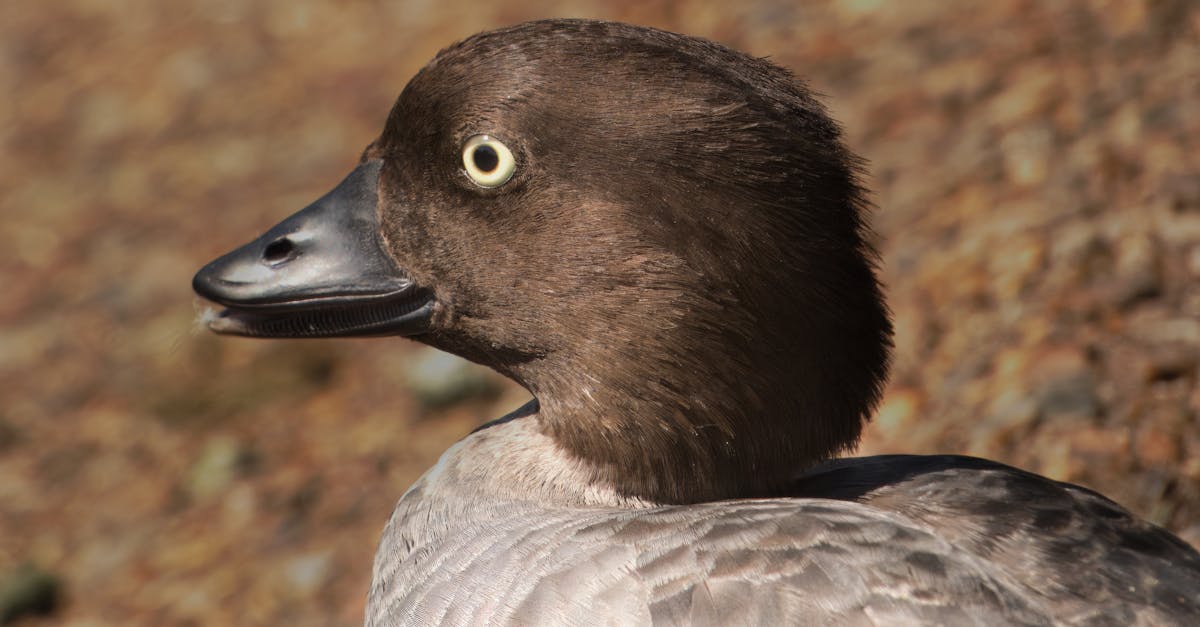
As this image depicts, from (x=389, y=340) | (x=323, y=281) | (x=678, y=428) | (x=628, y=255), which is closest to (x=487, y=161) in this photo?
(x=628, y=255)

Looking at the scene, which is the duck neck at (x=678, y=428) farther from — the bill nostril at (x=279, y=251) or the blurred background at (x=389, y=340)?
the blurred background at (x=389, y=340)

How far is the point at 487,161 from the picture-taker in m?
2.82

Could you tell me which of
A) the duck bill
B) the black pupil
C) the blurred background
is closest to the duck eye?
the black pupil

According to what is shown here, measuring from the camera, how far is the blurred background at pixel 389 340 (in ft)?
14.6

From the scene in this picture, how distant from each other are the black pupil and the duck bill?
35 centimetres

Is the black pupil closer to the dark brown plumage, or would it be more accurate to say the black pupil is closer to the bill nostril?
the dark brown plumage

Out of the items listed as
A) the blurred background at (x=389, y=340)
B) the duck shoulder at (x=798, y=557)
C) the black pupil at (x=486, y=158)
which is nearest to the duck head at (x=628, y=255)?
the black pupil at (x=486, y=158)

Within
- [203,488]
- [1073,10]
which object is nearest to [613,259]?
[203,488]

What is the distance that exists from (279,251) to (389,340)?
3.07 meters

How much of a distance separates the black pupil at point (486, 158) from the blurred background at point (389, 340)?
99 centimetres

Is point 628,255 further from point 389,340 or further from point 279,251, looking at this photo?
point 389,340

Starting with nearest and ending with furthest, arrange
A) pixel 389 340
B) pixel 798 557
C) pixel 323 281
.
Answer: pixel 798 557 → pixel 323 281 → pixel 389 340

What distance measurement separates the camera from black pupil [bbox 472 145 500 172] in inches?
110

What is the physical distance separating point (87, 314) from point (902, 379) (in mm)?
4439
